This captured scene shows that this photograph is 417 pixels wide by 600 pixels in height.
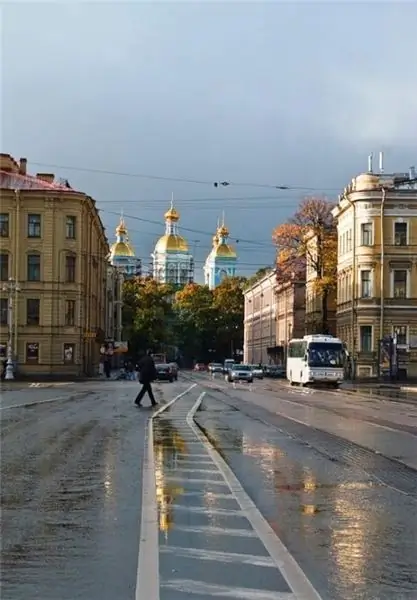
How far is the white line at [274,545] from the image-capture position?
739 centimetres

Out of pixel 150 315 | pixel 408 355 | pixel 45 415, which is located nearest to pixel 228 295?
pixel 150 315

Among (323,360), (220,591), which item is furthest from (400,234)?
(220,591)

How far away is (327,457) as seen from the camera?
56.1 ft

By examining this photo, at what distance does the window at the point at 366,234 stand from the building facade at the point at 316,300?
24.3 ft

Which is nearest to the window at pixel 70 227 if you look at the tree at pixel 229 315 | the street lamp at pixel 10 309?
the street lamp at pixel 10 309

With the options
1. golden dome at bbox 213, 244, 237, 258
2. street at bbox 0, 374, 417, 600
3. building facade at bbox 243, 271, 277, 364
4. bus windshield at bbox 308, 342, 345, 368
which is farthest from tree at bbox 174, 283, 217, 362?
street at bbox 0, 374, 417, 600

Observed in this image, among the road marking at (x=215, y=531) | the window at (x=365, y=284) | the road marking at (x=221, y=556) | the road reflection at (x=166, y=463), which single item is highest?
the window at (x=365, y=284)

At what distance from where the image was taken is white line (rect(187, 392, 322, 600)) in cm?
739

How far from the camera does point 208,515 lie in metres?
10.7

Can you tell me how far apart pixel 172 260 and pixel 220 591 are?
179845mm

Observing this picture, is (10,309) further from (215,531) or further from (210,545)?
(210,545)

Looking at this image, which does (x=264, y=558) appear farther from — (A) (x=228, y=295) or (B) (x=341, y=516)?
(A) (x=228, y=295)

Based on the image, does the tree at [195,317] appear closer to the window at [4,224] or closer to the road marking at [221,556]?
the window at [4,224]

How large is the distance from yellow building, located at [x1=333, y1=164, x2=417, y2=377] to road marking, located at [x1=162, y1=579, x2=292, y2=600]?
72.4 m
